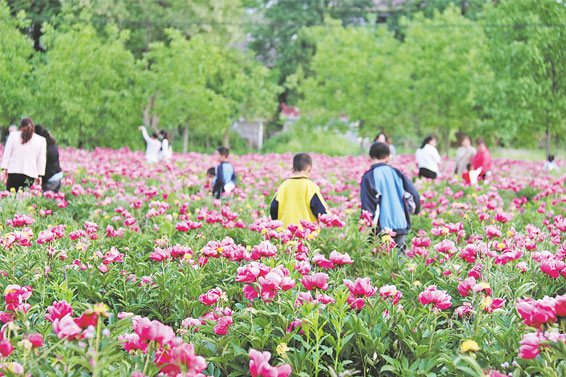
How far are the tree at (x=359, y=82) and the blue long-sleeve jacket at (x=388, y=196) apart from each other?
25.3 m

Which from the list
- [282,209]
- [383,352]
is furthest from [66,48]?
[383,352]

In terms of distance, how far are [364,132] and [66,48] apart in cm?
1733

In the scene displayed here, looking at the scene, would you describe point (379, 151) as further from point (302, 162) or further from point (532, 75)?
point (532, 75)

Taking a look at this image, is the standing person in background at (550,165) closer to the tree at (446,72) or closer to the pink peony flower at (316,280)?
the tree at (446,72)

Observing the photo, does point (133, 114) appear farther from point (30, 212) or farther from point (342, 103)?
point (30, 212)

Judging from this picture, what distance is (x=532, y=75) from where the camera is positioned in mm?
23188

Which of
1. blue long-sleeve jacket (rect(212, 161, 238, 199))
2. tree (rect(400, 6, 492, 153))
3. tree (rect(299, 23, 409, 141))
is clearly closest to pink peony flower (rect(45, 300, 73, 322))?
blue long-sleeve jacket (rect(212, 161, 238, 199))

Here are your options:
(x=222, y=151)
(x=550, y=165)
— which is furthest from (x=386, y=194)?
(x=550, y=165)

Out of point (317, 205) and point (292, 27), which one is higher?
point (292, 27)

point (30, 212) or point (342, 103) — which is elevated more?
point (342, 103)

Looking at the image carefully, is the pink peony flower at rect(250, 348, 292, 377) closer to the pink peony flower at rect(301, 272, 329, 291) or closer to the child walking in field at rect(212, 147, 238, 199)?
the pink peony flower at rect(301, 272, 329, 291)

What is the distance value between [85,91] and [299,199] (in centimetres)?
2041

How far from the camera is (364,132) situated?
1242 inches

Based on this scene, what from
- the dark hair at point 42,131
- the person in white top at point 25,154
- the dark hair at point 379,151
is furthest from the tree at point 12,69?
the dark hair at point 379,151
